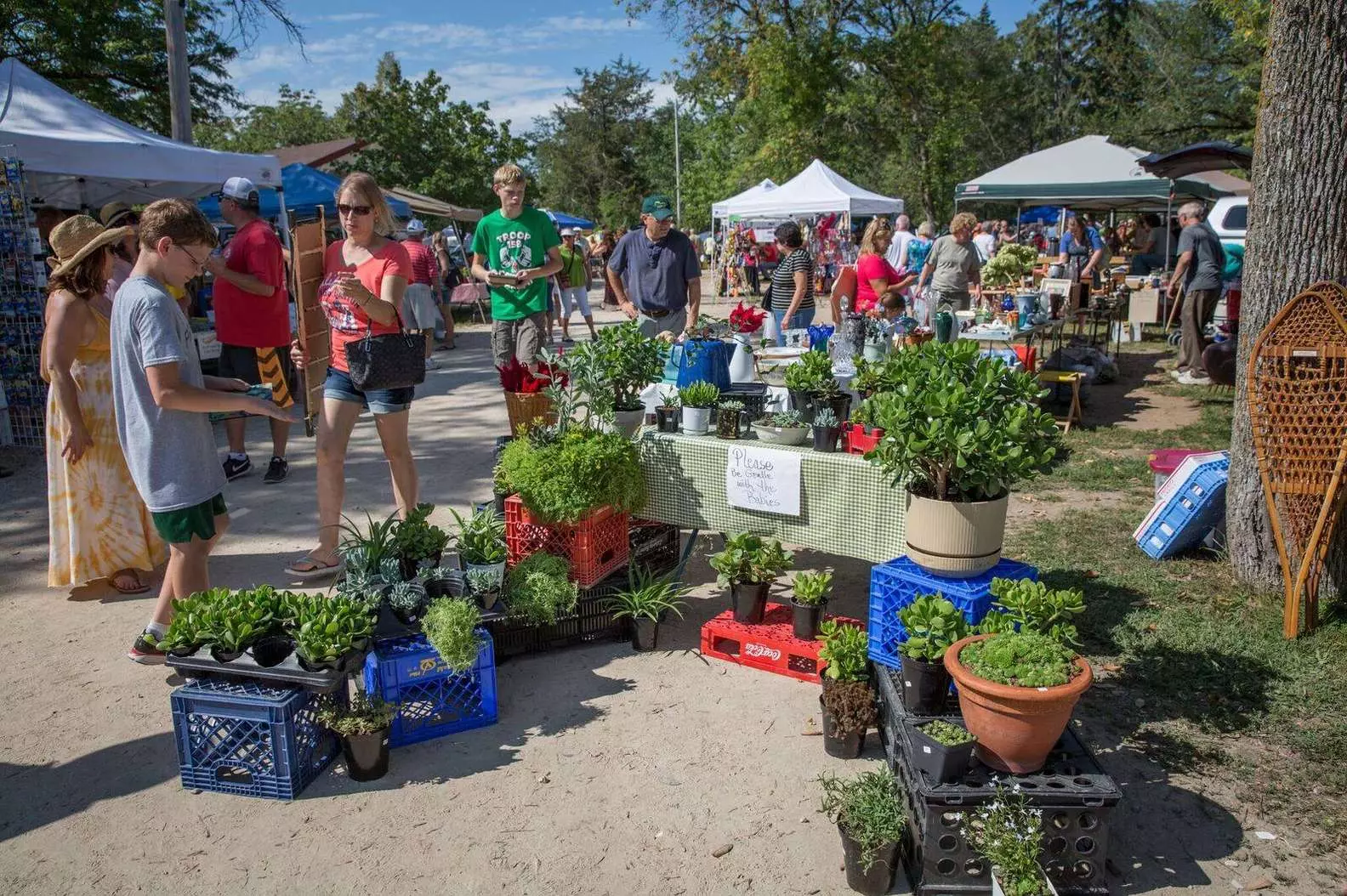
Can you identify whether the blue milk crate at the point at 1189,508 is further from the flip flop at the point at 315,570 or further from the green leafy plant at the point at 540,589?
the flip flop at the point at 315,570

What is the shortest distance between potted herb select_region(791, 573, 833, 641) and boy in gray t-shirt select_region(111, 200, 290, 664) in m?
2.25

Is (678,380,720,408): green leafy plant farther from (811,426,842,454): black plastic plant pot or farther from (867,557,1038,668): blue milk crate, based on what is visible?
(867,557,1038,668): blue milk crate

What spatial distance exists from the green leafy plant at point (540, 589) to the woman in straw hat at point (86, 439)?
7.22 ft

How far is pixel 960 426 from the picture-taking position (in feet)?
10.3

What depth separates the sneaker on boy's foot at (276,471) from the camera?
685 centimetres

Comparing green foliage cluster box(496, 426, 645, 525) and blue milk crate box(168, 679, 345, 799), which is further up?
green foliage cluster box(496, 426, 645, 525)

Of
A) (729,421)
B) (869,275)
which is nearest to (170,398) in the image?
(729,421)

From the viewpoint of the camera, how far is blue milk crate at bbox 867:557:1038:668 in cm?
328

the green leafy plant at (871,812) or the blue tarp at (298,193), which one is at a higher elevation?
the blue tarp at (298,193)

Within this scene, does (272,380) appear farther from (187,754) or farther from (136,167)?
(187,754)

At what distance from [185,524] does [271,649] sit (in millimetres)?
841

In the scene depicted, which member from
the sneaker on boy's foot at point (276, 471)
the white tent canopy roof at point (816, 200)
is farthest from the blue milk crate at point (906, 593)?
the white tent canopy roof at point (816, 200)

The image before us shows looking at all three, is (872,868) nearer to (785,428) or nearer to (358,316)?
(785,428)

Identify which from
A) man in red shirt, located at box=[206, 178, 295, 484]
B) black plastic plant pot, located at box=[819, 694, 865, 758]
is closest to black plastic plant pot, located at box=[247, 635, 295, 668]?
black plastic plant pot, located at box=[819, 694, 865, 758]
